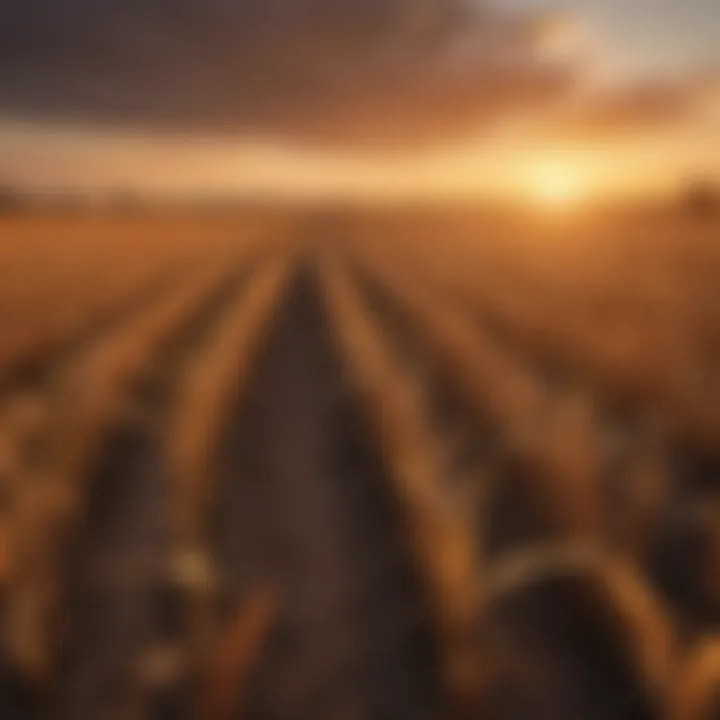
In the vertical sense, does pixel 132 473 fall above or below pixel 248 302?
above

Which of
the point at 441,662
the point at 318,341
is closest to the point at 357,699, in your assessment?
the point at 441,662

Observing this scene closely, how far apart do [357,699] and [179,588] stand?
0.58 meters

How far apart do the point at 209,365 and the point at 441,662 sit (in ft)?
9.57

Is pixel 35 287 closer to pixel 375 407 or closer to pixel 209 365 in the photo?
pixel 209 365

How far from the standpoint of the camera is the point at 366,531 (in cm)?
239

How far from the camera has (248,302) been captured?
8.18m

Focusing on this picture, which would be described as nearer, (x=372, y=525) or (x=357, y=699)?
(x=357, y=699)

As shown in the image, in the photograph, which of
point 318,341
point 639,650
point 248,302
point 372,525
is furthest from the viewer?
point 248,302

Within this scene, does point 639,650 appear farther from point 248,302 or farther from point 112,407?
point 248,302

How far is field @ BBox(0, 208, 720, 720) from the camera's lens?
5.17 ft

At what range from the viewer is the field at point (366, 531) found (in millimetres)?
1576

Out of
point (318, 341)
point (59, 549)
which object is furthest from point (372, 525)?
point (318, 341)

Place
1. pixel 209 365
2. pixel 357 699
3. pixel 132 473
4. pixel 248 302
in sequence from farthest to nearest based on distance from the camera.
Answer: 1. pixel 248 302
2. pixel 209 365
3. pixel 132 473
4. pixel 357 699

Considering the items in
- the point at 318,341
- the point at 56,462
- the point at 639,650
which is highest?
the point at 639,650
